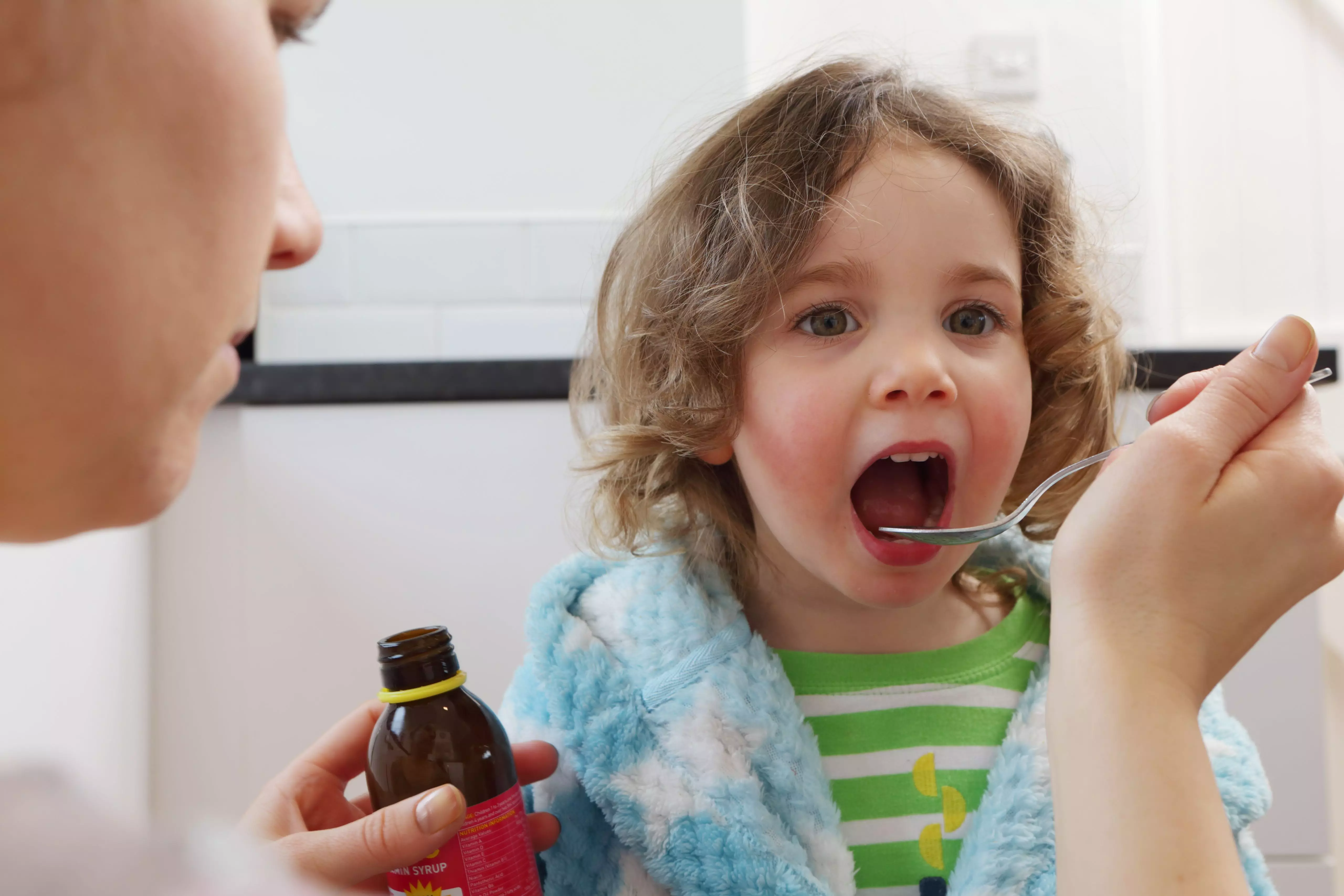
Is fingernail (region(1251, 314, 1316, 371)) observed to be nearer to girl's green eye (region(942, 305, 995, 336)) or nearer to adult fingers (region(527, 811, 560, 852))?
girl's green eye (region(942, 305, 995, 336))

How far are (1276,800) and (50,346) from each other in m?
1.29

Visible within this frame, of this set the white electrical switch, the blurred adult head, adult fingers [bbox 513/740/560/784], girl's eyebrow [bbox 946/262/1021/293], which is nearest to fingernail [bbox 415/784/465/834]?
adult fingers [bbox 513/740/560/784]

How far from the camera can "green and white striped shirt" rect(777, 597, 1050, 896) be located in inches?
30.0

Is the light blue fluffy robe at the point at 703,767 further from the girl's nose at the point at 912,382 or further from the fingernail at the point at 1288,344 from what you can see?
the fingernail at the point at 1288,344

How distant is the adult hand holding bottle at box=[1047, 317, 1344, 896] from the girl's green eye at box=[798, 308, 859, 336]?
0.23 m

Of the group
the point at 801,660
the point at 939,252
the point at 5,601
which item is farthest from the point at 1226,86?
the point at 5,601

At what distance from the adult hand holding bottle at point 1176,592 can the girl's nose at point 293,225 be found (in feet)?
1.37

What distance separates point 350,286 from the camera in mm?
1690

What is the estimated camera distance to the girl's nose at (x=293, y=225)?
0.40 m

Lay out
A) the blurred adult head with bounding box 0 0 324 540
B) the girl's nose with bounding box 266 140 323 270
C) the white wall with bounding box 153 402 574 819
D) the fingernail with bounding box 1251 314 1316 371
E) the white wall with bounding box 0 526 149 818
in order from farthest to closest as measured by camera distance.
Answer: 1. the white wall with bounding box 153 402 574 819
2. the white wall with bounding box 0 526 149 818
3. the fingernail with bounding box 1251 314 1316 371
4. the girl's nose with bounding box 266 140 323 270
5. the blurred adult head with bounding box 0 0 324 540

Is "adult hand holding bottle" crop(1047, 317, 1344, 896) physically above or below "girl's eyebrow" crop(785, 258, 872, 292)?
below

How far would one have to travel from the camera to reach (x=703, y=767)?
735mm

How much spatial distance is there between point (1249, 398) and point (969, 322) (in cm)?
24

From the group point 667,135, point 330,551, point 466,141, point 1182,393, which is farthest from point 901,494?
point 466,141
